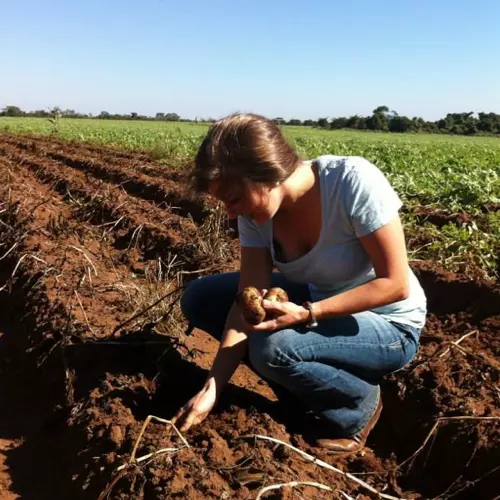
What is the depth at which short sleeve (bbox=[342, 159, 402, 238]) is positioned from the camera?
2.31 meters

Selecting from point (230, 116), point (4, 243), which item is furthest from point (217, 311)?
point (4, 243)

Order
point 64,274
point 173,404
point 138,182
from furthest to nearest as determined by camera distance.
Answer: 1. point 138,182
2. point 64,274
3. point 173,404

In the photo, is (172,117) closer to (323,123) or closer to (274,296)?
(323,123)

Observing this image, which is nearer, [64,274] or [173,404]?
[173,404]

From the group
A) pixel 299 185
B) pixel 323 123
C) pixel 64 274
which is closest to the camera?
pixel 299 185

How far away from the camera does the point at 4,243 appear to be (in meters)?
5.23

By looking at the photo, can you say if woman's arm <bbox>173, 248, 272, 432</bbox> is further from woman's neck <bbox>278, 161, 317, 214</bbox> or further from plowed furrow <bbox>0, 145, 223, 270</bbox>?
plowed furrow <bbox>0, 145, 223, 270</bbox>

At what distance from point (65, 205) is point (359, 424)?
5.00 metres

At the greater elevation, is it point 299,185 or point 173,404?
point 299,185

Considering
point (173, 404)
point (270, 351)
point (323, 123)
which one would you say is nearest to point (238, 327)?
point (270, 351)

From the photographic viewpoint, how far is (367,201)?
232 cm

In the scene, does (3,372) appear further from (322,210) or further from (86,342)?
(322,210)

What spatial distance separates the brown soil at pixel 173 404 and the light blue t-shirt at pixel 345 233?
0.32 m

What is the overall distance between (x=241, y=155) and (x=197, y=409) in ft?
3.08
